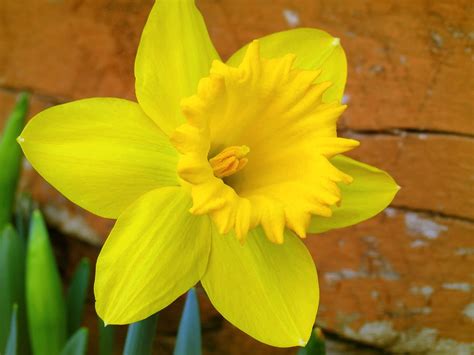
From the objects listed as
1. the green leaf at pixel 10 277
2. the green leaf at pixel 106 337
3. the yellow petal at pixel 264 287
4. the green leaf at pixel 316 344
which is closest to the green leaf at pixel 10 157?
the green leaf at pixel 10 277

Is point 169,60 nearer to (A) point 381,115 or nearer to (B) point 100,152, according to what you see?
(B) point 100,152

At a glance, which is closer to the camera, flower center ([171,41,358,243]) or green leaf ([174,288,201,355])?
flower center ([171,41,358,243])

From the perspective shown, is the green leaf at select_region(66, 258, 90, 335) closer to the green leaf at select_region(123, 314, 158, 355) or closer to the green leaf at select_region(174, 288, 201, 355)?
the green leaf at select_region(174, 288, 201, 355)

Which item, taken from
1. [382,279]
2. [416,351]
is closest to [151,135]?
[382,279]

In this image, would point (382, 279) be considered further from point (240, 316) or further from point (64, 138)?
point (64, 138)

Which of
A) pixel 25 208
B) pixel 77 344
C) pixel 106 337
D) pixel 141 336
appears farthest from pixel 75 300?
pixel 141 336

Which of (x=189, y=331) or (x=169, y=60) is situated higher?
(x=169, y=60)

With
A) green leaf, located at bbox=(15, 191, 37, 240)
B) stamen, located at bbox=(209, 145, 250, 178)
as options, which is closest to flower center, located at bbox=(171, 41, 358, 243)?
stamen, located at bbox=(209, 145, 250, 178)
